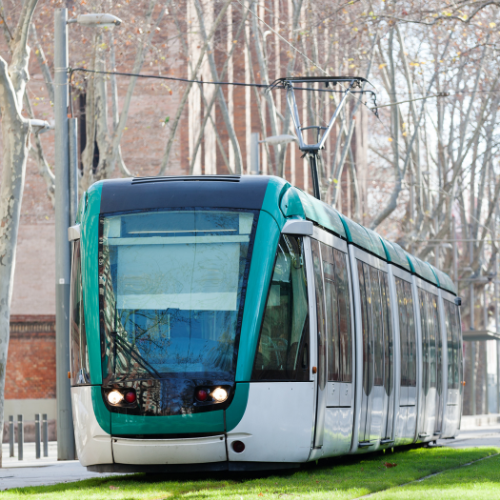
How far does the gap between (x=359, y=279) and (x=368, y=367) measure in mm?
991

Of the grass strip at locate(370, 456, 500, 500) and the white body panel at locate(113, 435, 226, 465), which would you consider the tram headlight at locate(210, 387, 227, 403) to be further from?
the grass strip at locate(370, 456, 500, 500)

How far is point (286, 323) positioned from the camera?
995cm

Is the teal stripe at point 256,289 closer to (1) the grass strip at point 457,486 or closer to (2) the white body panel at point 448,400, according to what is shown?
(1) the grass strip at point 457,486

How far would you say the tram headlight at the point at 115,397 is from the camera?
973cm

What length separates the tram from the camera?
31.5 feet

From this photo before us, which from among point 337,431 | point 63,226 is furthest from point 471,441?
point 337,431

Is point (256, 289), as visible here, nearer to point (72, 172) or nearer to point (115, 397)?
point (115, 397)

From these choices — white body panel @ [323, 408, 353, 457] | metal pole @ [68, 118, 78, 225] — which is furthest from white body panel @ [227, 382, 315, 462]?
metal pole @ [68, 118, 78, 225]

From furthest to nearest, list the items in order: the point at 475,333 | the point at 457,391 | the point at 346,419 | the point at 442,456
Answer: the point at 475,333, the point at 457,391, the point at 442,456, the point at 346,419

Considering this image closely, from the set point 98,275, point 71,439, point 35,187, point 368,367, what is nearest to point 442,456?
point 368,367

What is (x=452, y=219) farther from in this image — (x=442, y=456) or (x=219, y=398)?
(x=219, y=398)

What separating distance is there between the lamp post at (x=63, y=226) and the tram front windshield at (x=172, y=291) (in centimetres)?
605

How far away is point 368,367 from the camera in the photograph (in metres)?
12.3

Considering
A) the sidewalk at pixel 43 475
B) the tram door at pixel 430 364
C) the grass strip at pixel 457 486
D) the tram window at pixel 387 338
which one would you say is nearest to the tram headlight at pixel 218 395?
the grass strip at pixel 457 486
